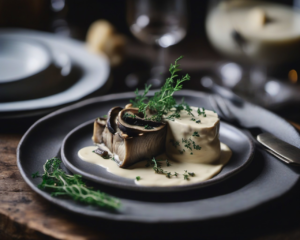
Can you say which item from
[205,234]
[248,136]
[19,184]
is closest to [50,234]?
[19,184]

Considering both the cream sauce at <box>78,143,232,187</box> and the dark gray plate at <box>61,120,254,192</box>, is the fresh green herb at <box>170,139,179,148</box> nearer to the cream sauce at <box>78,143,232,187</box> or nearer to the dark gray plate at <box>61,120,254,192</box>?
the cream sauce at <box>78,143,232,187</box>

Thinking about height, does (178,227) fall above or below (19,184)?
above

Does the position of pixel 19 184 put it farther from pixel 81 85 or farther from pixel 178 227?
pixel 81 85

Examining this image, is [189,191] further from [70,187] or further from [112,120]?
[112,120]

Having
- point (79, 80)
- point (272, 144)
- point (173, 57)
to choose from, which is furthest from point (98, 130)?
point (173, 57)

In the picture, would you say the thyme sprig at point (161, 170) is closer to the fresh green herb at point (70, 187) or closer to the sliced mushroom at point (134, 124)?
the sliced mushroom at point (134, 124)

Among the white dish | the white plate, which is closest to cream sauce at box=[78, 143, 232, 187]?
the white plate
